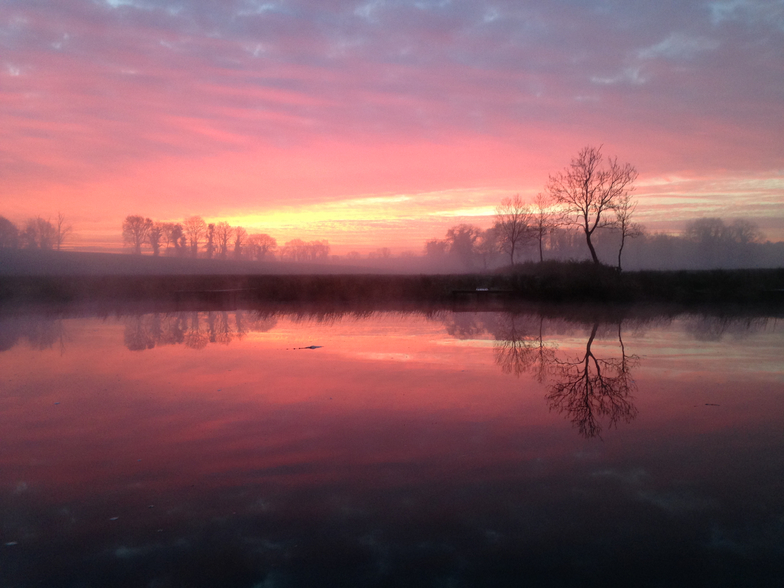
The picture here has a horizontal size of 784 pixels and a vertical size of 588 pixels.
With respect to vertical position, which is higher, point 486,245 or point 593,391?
point 486,245

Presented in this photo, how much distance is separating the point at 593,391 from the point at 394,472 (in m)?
5.58

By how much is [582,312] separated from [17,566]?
80.7ft

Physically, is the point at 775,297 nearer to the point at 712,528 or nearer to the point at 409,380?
the point at 409,380

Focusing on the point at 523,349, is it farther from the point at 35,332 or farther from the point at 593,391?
the point at 35,332

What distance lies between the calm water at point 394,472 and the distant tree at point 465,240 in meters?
84.3

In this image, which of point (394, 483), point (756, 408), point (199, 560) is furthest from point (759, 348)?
A: point (199, 560)

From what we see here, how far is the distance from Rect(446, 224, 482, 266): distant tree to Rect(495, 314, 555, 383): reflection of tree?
76937 millimetres

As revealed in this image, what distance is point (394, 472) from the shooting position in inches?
258

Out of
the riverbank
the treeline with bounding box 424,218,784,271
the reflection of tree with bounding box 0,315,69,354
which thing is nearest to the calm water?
the reflection of tree with bounding box 0,315,69,354

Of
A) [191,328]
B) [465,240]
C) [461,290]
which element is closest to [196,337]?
[191,328]

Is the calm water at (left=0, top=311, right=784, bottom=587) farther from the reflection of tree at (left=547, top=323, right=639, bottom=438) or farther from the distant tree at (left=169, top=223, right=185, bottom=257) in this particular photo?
the distant tree at (left=169, top=223, right=185, bottom=257)

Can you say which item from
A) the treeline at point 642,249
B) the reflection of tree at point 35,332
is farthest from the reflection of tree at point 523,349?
the treeline at point 642,249

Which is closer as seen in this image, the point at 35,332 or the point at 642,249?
the point at 35,332

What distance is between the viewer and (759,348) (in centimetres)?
1512
